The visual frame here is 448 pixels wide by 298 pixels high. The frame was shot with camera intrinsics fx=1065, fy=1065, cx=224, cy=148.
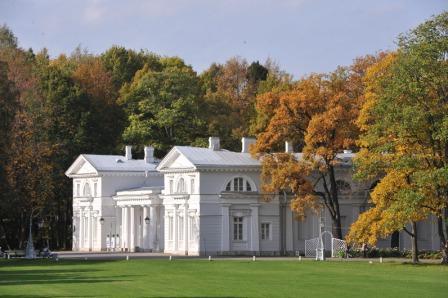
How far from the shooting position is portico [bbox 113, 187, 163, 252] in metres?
82.5

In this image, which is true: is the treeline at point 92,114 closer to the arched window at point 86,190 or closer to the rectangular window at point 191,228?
the arched window at point 86,190

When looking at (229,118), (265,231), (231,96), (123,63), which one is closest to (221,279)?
(265,231)

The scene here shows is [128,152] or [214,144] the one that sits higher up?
[128,152]

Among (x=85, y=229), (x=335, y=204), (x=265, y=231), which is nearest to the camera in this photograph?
(x=335, y=204)

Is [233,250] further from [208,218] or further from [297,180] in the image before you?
[297,180]

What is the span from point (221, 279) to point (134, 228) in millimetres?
41737

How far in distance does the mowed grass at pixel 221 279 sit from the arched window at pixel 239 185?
14603 millimetres

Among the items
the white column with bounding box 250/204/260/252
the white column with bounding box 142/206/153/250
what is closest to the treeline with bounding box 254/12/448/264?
the white column with bounding box 250/204/260/252

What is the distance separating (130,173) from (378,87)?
34257mm

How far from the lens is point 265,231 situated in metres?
77.0

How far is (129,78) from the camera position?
112 meters

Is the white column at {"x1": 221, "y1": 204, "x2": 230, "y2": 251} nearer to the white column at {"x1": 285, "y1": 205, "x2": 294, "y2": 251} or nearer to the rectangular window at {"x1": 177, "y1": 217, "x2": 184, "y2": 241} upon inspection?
the rectangular window at {"x1": 177, "y1": 217, "x2": 184, "y2": 241}

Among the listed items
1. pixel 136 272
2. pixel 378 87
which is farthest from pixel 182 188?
pixel 136 272

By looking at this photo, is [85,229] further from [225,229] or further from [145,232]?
[225,229]
